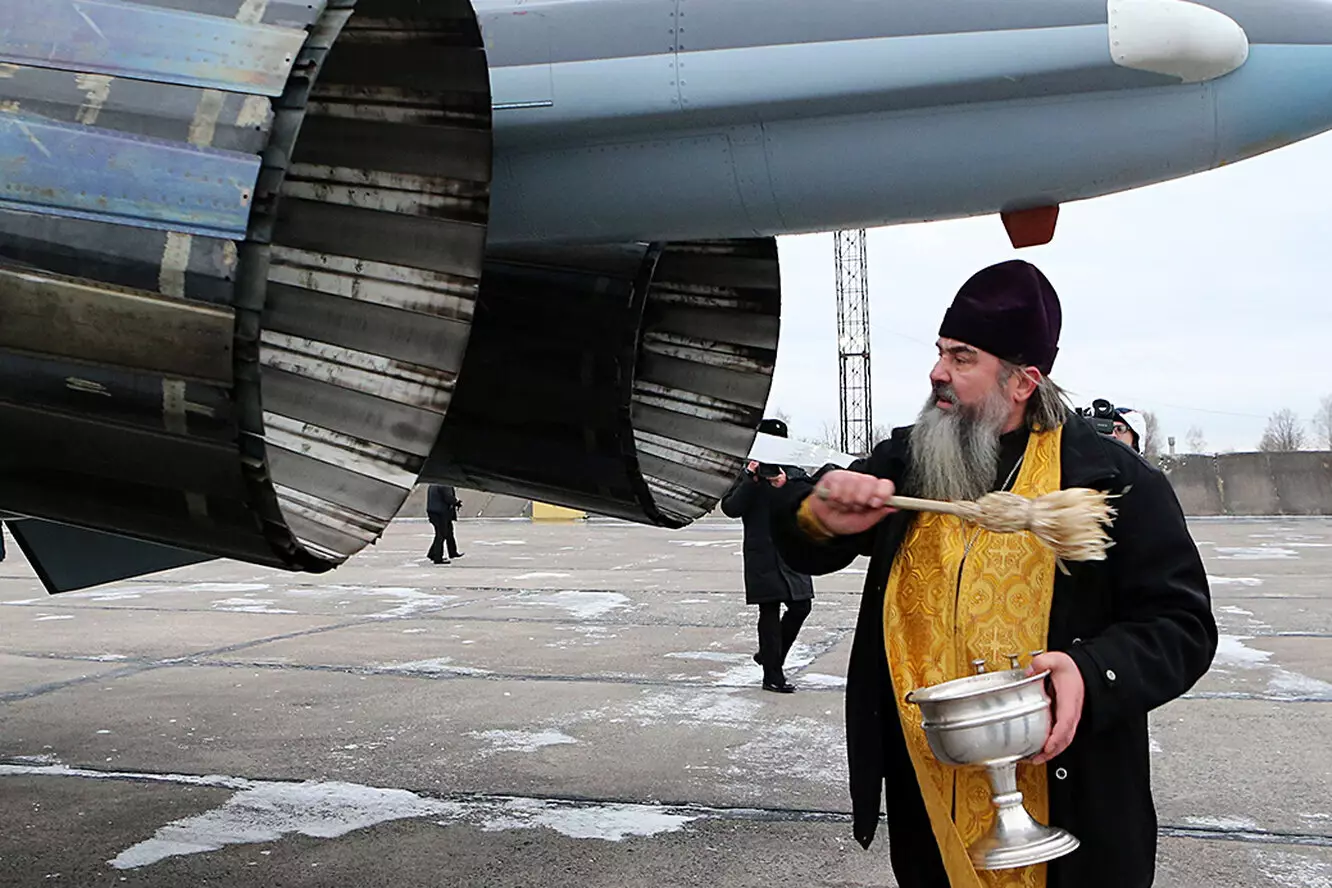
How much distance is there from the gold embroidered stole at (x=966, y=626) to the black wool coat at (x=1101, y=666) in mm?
40

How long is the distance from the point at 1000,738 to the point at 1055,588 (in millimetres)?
419

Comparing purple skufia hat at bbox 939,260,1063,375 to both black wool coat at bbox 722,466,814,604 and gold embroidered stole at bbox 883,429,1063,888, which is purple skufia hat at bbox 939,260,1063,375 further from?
black wool coat at bbox 722,466,814,604

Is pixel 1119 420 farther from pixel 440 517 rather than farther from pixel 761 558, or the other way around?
pixel 440 517

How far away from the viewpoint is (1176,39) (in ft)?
9.86

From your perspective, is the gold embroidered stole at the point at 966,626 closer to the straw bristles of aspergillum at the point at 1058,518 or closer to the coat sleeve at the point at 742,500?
the straw bristles of aspergillum at the point at 1058,518

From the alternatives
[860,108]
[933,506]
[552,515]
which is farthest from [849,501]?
[552,515]

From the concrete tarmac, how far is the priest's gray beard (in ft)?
6.13

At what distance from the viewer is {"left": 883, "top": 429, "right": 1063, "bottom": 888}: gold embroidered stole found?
2484 mm

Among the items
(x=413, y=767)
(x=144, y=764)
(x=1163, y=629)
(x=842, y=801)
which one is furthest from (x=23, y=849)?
(x=1163, y=629)

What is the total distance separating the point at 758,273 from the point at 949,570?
7.75ft

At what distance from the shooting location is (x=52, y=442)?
106 inches

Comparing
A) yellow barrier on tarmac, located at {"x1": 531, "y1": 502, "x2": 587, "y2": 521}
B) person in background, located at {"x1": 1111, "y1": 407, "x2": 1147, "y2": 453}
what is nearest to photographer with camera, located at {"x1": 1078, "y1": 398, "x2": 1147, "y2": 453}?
person in background, located at {"x1": 1111, "y1": 407, "x2": 1147, "y2": 453}

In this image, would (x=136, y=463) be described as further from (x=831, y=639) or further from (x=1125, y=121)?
(x=831, y=639)

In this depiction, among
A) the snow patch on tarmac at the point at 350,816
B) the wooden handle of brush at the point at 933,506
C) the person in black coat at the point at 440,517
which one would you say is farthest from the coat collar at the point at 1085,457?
the person in black coat at the point at 440,517
